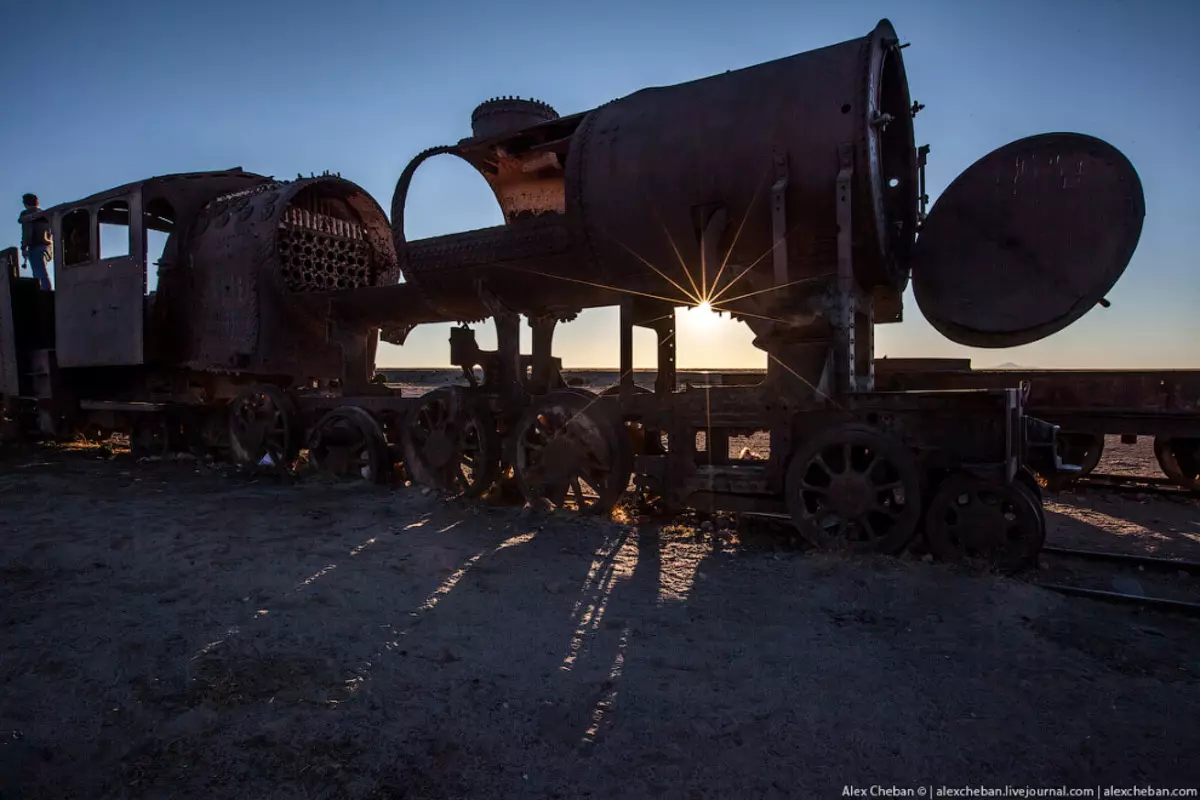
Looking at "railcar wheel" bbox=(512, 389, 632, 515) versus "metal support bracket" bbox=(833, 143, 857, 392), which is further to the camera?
"railcar wheel" bbox=(512, 389, 632, 515)

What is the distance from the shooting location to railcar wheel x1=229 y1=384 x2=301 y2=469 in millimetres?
8258

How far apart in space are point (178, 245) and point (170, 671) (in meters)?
8.19

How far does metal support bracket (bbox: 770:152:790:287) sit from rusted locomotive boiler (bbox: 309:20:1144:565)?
15 millimetres

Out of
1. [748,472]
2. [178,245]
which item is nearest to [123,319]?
[178,245]

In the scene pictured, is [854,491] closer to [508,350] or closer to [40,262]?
[508,350]

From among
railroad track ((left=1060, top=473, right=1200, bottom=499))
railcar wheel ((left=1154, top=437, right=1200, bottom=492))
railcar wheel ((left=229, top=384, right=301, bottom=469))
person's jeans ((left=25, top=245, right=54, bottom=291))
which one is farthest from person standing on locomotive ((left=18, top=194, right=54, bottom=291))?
railcar wheel ((left=1154, top=437, right=1200, bottom=492))

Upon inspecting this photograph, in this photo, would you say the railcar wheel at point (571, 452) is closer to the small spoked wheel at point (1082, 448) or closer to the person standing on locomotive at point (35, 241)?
the small spoked wheel at point (1082, 448)

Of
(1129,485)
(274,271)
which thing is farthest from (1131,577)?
(274,271)

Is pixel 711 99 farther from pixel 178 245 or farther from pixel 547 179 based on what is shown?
pixel 178 245

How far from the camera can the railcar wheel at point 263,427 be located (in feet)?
27.1

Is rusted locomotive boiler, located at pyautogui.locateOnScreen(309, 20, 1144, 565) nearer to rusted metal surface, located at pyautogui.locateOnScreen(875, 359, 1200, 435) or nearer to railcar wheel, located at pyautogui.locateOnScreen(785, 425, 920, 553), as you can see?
railcar wheel, located at pyautogui.locateOnScreen(785, 425, 920, 553)

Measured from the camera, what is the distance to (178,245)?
30.4 ft

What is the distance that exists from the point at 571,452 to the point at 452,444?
1.50 meters

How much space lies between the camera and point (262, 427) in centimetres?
849
